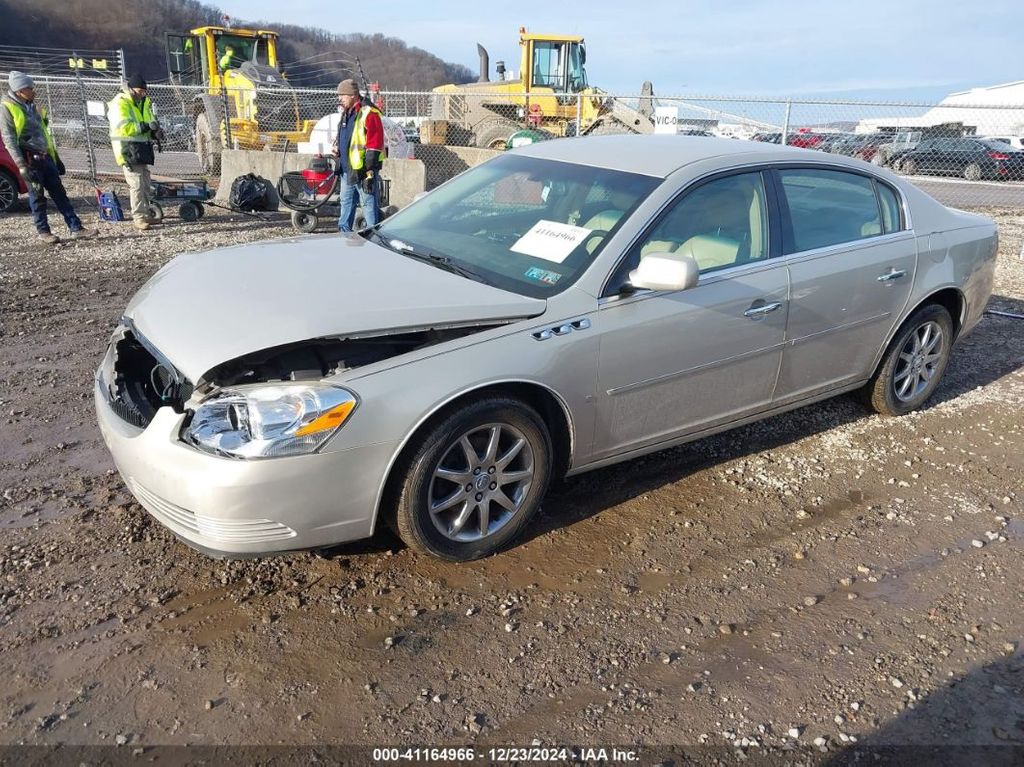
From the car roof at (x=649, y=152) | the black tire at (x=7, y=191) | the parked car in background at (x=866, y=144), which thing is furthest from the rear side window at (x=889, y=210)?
the parked car in background at (x=866, y=144)

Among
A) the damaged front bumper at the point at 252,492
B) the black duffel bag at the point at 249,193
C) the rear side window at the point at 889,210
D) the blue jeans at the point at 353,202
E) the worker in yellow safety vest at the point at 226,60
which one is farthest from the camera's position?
the worker in yellow safety vest at the point at 226,60

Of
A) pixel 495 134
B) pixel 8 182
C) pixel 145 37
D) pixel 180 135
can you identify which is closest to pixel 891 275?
pixel 8 182

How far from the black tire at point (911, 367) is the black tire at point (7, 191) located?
1183cm

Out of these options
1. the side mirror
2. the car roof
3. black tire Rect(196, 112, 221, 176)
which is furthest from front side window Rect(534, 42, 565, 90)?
the side mirror

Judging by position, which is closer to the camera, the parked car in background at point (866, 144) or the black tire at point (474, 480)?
the black tire at point (474, 480)

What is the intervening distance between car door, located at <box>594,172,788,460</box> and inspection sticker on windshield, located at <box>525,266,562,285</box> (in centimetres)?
23

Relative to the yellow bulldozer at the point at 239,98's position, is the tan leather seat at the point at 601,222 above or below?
below

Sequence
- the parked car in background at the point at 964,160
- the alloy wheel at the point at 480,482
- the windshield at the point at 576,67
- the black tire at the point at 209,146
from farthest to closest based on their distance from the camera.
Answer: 1. the parked car in background at the point at 964,160
2. the windshield at the point at 576,67
3. the black tire at the point at 209,146
4. the alloy wheel at the point at 480,482

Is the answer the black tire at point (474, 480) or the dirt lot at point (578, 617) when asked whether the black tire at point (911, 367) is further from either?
the black tire at point (474, 480)

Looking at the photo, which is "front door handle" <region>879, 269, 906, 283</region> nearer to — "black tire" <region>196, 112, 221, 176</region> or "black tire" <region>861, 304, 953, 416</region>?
"black tire" <region>861, 304, 953, 416</region>

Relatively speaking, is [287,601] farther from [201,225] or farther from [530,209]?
[201,225]

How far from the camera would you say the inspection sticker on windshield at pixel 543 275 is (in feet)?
11.3

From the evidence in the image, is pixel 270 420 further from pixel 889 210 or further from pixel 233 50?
pixel 233 50

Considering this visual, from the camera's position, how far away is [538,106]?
756 inches
